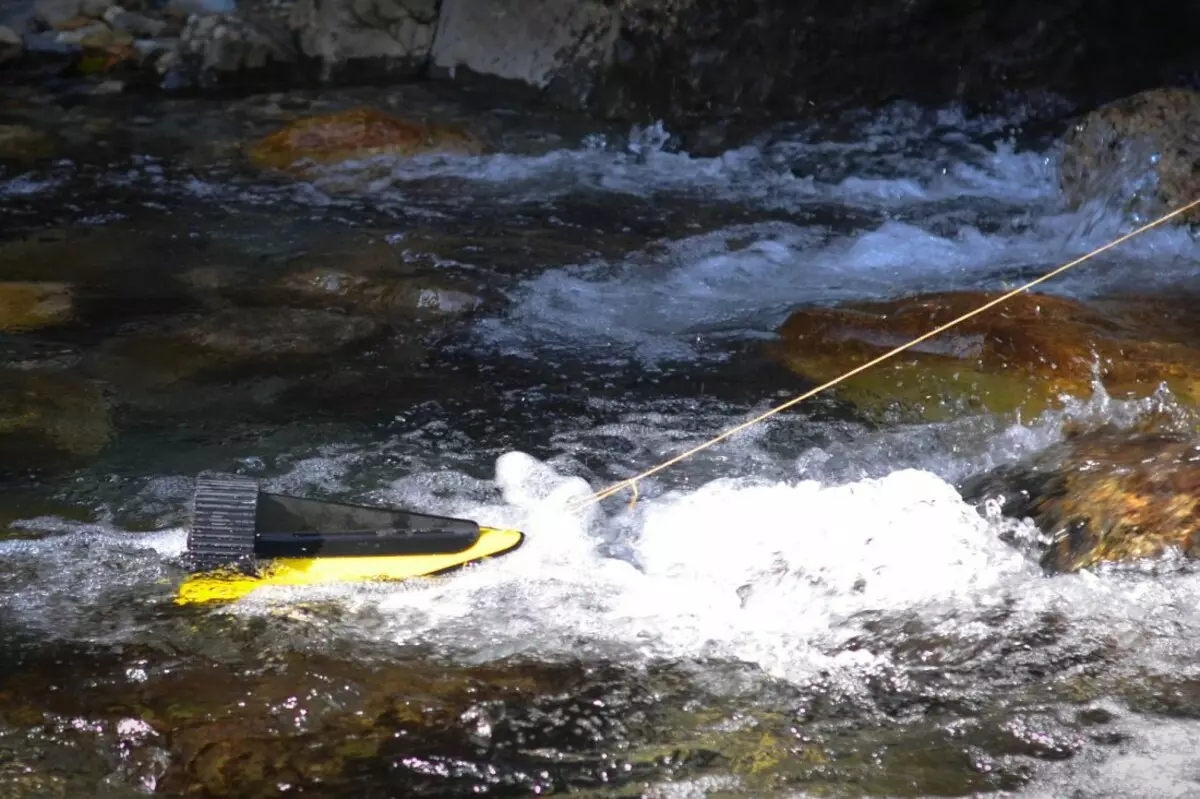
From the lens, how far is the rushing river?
2.53 m

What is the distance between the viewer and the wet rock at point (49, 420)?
3928 mm

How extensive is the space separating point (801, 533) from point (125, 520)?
1889 mm

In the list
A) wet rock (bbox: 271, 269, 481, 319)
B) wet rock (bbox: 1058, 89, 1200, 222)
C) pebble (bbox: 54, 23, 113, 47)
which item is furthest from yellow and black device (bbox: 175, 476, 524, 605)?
pebble (bbox: 54, 23, 113, 47)

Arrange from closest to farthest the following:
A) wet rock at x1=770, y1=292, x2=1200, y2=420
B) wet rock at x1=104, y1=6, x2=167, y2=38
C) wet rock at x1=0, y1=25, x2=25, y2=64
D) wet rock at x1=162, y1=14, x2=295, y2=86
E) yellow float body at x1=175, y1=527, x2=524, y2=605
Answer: yellow float body at x1=175, y1=527, x2=524, y2=605 < wet rock at x1=770, y1=292, x2=1200, y2=420 < wet rock at x1=162, y1=14, x2=295, y2=86 < wet rock at x1=0, y1=25, x2=25, y2=64 < wet rock at x1=104, y1=6, x2=167, y2=38

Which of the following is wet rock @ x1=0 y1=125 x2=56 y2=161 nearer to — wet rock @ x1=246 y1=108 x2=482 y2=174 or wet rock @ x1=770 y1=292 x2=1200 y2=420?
wet rock @ x1=246 y1=108 x2=482 y2=174

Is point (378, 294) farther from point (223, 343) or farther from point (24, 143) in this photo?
point (24, 143)

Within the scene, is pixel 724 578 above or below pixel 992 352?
below

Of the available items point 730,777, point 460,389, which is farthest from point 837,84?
point 730,777

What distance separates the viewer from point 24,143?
25.4 ft

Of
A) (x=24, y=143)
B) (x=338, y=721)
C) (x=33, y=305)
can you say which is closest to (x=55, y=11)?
(x=24, y=143)

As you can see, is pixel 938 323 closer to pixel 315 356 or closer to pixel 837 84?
pixel 315 356

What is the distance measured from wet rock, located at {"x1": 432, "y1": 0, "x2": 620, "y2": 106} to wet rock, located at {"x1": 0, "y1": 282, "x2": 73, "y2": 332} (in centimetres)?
397

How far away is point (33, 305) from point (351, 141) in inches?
111

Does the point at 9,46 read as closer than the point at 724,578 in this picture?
No
